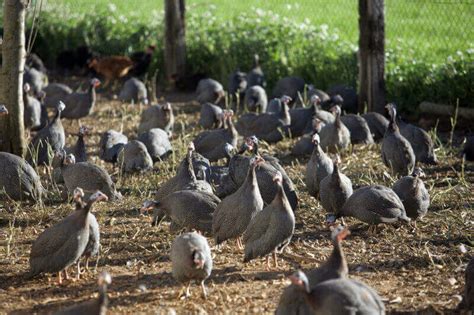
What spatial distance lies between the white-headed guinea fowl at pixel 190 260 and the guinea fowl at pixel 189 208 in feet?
3.55

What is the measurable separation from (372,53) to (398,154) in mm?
2611

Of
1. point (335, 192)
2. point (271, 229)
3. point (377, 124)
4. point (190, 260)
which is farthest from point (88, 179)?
point (377, 124)

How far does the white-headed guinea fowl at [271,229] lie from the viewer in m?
6.45

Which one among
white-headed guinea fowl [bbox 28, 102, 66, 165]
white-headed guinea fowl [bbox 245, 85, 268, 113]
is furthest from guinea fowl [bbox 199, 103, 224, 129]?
white-headed guinea fowl [bbox 28, 102, 66, 165]

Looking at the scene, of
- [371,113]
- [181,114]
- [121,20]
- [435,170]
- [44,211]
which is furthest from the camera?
[121,20]

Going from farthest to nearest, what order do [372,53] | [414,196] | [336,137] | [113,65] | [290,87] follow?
1. [113,65]
2. [290,87]
3. [372,53]
4. [336,137]
5. [414,196]

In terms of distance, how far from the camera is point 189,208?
7.13 m

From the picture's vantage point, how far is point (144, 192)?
865 cm

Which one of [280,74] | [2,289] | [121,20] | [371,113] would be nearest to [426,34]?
[280,74]

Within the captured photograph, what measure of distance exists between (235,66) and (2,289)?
8.25 metres

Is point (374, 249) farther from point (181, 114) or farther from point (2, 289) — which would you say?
point (181, 114)

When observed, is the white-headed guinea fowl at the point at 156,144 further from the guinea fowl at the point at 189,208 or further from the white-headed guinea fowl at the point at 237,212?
the white-headed guinea fowl at the point at 237,212

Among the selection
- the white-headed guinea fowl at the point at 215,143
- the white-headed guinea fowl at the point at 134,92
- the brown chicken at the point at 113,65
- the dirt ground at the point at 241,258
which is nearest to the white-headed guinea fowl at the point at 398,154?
the dirt ground at the point at 241,258

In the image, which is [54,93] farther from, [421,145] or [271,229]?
[271,229]
